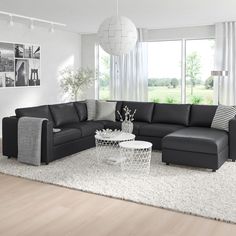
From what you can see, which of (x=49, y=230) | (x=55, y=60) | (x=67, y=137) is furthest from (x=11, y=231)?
(x=55, y=60)

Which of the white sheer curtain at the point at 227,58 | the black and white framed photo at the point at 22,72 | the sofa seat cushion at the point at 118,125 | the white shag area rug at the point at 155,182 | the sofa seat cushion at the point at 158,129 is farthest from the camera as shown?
the white sheer curtain at the point at 227,58

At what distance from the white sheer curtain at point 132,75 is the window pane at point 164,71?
0.20 meters

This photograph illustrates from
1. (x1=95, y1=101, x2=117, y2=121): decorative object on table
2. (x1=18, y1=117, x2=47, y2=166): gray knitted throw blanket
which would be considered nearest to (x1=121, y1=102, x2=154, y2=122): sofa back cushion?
(x1=95, y1=101, x2=117, y2=121): decorative object on table

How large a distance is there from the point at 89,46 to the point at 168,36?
7.50 feet

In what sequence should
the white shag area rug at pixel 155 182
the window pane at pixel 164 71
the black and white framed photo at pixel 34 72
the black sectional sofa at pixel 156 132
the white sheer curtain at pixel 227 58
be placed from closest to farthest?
the white shag area rug at pixel 155 182 → the black sectional sofa at pixel 156 132 → the white sheer curtain at pixel 227 58 → the black and white framed photo at pixel 34 72 → the window pane at pixel 164 71

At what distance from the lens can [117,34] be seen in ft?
13.7

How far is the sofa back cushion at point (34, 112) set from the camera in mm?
5262

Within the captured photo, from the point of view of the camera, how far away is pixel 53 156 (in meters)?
5.02

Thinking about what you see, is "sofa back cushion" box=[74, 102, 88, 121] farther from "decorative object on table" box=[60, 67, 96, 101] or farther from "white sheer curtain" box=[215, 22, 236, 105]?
"white sheer curtain" box=[215, 22, 236, 105]

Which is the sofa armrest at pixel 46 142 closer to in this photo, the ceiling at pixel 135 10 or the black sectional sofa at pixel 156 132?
the black sectional sofa at pixel 156 132

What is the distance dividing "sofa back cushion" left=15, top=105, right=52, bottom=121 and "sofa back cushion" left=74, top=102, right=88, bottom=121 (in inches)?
31.3

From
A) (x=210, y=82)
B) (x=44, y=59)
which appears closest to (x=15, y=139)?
(x=44, y=59)

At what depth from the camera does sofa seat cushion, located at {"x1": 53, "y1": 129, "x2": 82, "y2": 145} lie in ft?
16.6

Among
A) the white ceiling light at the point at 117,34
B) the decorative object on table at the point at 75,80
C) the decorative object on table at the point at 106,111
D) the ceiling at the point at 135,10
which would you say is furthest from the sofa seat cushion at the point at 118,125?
the decorative object on table at the point at 75,80
